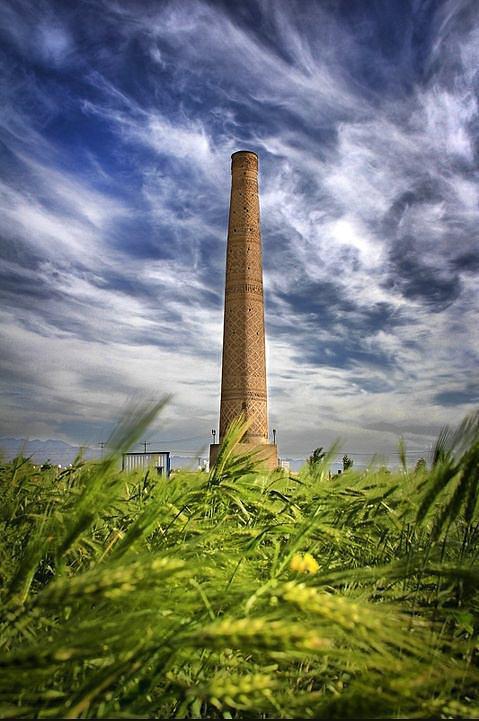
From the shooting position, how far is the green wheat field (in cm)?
63

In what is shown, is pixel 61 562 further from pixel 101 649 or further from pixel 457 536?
pixel 457 536

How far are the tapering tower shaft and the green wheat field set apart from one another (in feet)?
57.5

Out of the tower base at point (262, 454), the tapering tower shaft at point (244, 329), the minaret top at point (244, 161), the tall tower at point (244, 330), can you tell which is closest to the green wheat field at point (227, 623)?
the tower base at point (262, 454)

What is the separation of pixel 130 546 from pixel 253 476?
1162 millimetres

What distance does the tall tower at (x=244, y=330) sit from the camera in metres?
19.2

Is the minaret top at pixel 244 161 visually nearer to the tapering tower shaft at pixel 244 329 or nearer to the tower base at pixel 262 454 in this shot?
the tapering tower shaft at pixel 244 329

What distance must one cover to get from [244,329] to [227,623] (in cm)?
1897

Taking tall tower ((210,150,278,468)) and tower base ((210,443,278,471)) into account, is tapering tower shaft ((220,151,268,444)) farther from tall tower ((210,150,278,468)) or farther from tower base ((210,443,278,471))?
tower base ((210,443,278,471))

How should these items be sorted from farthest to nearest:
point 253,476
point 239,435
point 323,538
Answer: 1. point 253,476
2. point 239,435
3. point 323,538

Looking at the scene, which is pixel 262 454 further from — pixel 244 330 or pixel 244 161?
pixel 244 161

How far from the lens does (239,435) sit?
162 centimetres

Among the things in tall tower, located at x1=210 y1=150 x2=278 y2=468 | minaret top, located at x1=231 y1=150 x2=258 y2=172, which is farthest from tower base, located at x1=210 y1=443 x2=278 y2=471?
minaret top, located at x1=231 y1=150 x2=258 y2=172

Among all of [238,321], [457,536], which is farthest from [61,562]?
[238,321]

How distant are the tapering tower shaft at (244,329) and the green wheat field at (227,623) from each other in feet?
57.5
